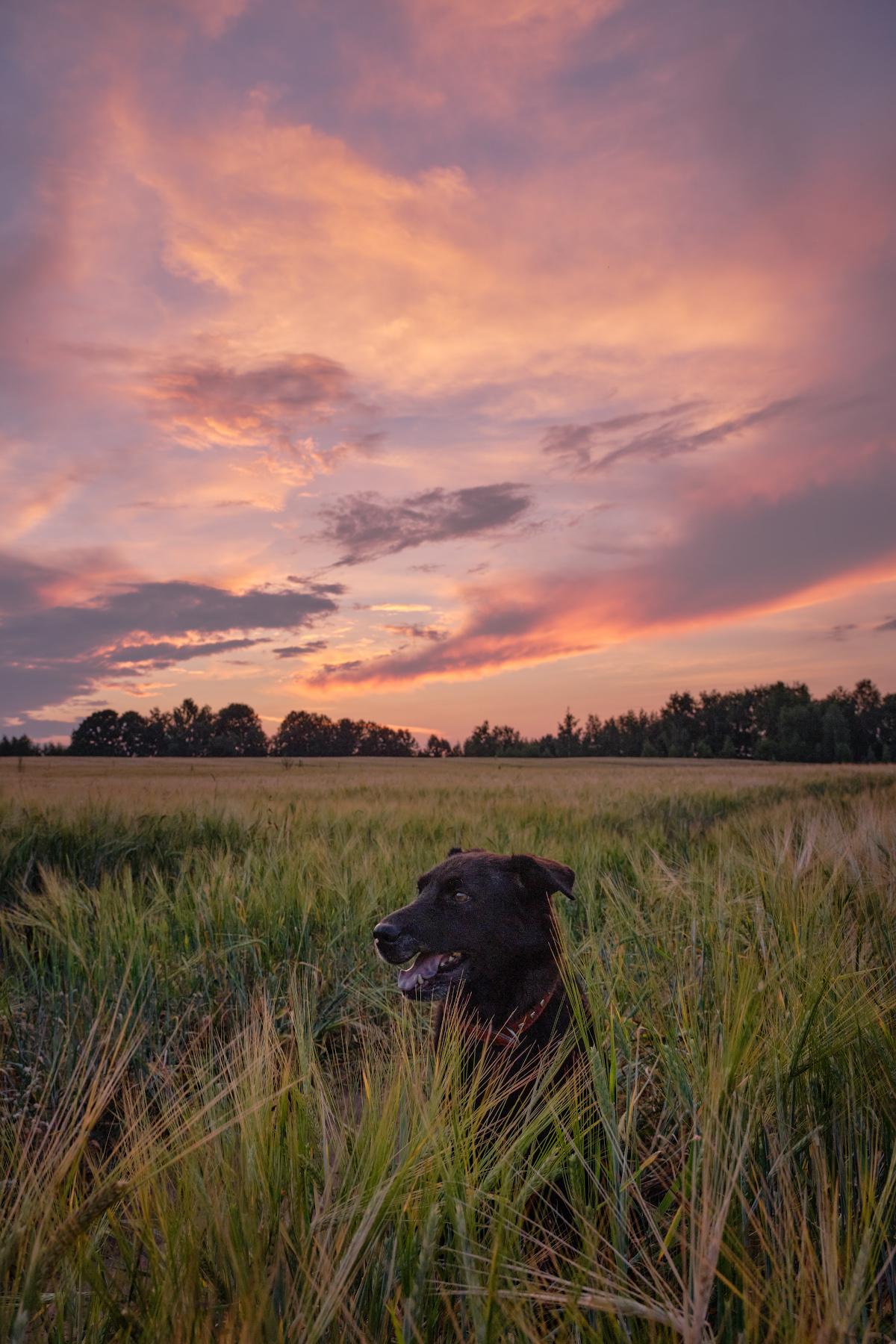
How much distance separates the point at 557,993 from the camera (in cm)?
260

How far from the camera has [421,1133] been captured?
1419 mm

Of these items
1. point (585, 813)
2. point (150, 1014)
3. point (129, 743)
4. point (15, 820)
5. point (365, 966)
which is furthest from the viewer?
point (129, 743)

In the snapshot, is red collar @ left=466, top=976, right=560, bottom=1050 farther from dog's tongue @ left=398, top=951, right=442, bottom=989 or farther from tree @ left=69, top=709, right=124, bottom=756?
tree @ left=69, top=709, right=124, bottom=756

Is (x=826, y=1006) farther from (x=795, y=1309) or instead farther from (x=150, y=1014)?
(x=150, y=1014)

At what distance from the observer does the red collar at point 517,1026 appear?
8.20ft

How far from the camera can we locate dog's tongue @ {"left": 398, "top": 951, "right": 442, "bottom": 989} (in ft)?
9.78

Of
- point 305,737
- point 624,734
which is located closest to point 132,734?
point 305,737

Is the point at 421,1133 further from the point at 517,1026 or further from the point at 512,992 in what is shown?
the point at 512,992

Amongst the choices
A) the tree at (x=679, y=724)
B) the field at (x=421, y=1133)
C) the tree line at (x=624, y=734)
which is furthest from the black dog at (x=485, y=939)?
the tree at (x=679, y=724)

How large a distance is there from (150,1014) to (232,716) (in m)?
91.7

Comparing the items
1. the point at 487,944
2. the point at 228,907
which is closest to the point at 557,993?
the point at 487,944

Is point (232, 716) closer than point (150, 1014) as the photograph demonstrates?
No

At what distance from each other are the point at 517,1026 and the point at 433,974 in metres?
0.50

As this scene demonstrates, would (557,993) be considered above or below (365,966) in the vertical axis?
above
